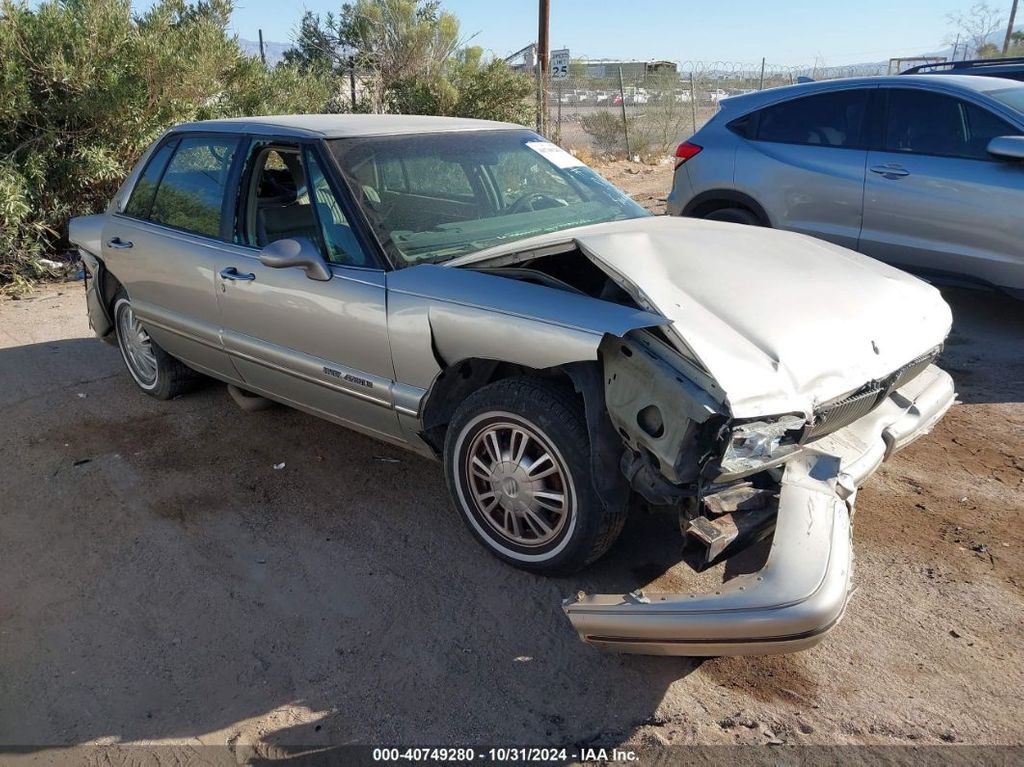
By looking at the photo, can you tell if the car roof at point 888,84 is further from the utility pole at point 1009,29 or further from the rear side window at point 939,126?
the utility pole at point 1009,29

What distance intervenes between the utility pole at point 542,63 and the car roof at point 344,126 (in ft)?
38.4

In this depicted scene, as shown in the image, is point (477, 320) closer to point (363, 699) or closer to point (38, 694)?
point (363, 699)

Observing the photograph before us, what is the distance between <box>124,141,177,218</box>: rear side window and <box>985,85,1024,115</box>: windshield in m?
5.68

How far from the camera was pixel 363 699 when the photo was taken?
2.81m

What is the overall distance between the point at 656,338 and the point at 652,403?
0.83 ft

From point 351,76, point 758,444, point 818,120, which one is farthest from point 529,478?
point 351,76

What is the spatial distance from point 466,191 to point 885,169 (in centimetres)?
377

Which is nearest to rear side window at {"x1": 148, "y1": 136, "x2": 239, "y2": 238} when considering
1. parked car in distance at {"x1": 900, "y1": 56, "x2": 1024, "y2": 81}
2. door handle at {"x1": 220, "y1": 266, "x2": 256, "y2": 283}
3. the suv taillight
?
door handle at {"x1": 220, "y1": 266, "x2": 256, "y2": 283}

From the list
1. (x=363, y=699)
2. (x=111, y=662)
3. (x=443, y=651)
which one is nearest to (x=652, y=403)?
(x=443, y=651)

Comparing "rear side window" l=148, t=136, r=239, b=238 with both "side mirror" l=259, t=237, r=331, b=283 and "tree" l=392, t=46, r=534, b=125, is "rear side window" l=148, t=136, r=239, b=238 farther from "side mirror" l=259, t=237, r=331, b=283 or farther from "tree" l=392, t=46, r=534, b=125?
"tree" l=392, t=46, r=534, b=125

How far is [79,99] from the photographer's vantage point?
8.61 meters

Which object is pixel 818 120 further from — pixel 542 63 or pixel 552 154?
pixel 542 63

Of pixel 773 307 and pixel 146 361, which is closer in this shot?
pixel 773 307

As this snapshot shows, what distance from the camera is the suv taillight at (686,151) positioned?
743 centimetres
